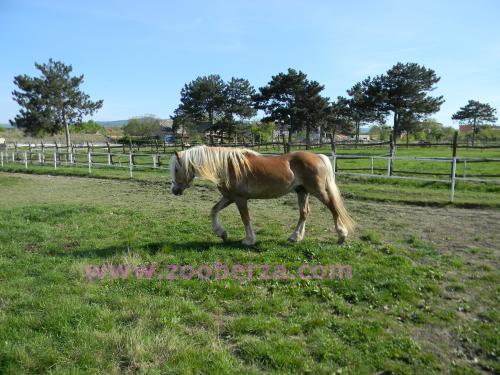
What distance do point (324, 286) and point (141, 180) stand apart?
40.8ft

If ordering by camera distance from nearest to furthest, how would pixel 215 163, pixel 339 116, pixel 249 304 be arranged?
pixel 249 304, pixel 215 163, pixel 339 116

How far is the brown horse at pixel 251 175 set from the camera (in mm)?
5336

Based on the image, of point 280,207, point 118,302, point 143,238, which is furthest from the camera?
point 280,207

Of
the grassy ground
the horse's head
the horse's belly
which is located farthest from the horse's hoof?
the horse's head

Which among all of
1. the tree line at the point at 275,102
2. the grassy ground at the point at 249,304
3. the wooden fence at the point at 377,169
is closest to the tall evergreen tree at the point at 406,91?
the tree line at the point at 275,102

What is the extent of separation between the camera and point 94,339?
3.01 meters

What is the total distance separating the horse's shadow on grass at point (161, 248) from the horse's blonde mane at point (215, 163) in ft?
3.24

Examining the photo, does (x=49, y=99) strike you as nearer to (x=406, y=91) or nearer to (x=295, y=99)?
(x=295, y=99)

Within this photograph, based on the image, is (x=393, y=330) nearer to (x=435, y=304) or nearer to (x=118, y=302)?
(x=435, y=304)

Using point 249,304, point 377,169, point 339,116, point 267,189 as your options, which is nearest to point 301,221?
point 267,189

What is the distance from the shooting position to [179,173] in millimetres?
5422

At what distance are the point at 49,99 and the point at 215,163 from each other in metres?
41.4

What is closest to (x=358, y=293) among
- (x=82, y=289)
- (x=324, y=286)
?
(x=324, y=286)

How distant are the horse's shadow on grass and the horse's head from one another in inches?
33.9
